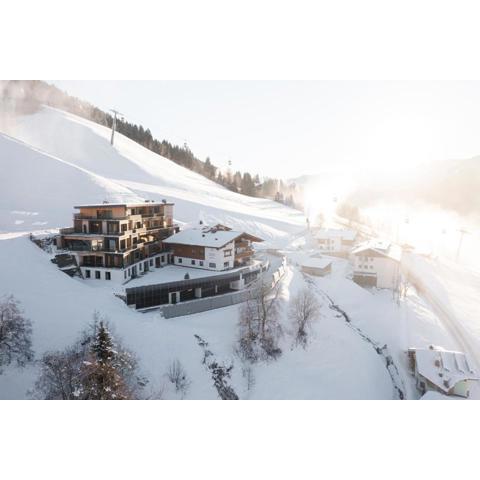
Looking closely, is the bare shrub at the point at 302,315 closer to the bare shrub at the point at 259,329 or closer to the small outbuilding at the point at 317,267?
the bare shrub at the point at 259,329

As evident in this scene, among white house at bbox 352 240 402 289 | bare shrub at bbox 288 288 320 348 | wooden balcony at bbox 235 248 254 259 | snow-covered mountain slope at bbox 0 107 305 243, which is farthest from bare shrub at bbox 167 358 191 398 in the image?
white house at bbox 352 240 402 289

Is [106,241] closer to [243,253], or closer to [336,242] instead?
[243,253]

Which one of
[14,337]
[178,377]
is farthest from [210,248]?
[14,337]

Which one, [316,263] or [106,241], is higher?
[106,241]

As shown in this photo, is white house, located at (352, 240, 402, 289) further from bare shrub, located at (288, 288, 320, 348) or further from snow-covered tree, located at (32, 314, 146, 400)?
snow-covered tree, located at (32, 314, 146, 400)

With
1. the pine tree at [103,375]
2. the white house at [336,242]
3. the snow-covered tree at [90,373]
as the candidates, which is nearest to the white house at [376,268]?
the white house at [336,242]
